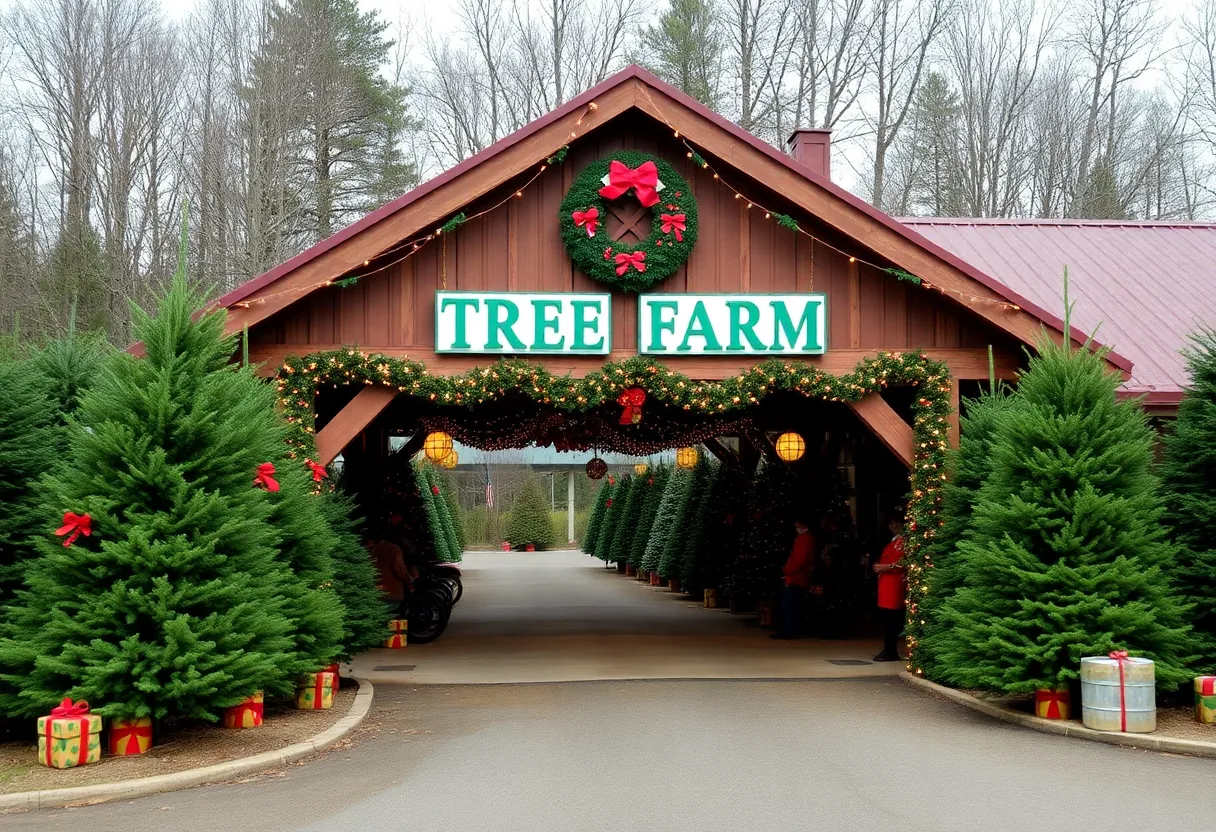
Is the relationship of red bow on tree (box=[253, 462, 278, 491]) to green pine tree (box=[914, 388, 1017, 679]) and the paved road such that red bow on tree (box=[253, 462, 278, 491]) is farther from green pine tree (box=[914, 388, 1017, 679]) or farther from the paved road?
green pine tree (box=[914, 388, 1017, 679])

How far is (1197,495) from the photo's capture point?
37.5ft

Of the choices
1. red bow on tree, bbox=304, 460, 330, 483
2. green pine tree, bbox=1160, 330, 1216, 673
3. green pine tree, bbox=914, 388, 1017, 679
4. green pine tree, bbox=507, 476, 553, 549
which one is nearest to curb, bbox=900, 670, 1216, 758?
green pine tree, bbox=914, 388, 1017, 679

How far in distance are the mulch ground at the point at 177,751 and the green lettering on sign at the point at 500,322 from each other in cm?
395

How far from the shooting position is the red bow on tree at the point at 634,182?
42.5 feet

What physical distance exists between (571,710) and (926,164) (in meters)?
27.7

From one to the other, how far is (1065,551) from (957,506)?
1.97m

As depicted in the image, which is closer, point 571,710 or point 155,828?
point 155,828

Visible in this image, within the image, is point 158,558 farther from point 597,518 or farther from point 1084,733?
point 597,518

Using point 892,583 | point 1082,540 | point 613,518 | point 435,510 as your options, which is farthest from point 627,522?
point 1082,540

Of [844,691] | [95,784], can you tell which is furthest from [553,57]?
[95,784]

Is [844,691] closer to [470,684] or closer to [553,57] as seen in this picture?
[470,684]

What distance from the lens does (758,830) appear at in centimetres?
712

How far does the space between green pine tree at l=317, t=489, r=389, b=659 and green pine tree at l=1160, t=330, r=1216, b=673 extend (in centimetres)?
757

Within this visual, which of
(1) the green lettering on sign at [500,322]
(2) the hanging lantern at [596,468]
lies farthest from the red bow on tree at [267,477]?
(2) the hanging lantern at [596,468]
